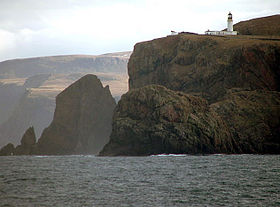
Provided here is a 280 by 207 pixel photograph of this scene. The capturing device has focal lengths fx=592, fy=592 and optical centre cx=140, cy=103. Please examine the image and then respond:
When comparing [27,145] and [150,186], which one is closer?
[150,186]

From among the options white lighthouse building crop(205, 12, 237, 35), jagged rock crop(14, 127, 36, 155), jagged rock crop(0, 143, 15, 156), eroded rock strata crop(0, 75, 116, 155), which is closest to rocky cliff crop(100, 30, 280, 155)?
white lighthouse building crop(205, 12, 237, 35)

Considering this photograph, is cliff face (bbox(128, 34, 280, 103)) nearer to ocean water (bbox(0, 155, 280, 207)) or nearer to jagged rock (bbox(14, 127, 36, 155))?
jagged rock (bbox(14, 127, 36, 155))

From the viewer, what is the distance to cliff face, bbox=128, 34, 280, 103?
154 meters

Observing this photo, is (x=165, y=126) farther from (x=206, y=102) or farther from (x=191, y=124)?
(x=206, y=102)

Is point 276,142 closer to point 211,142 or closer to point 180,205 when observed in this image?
point 211,142

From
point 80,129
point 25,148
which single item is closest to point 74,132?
point 80,129

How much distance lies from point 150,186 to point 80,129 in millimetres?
127607

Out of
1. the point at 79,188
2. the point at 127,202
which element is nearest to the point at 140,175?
the point at 79,188

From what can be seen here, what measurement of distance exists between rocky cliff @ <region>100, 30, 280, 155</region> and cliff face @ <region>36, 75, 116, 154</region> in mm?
26425

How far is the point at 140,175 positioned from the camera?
80188 millimetres

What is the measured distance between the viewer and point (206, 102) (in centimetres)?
13638

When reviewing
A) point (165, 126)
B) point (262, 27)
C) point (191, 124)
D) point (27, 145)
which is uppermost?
point (262, 27)

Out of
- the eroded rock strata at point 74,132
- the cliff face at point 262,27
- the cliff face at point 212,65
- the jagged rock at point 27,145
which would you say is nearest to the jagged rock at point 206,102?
the cliff face at point 212,65

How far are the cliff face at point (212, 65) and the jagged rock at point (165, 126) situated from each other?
21.7m
